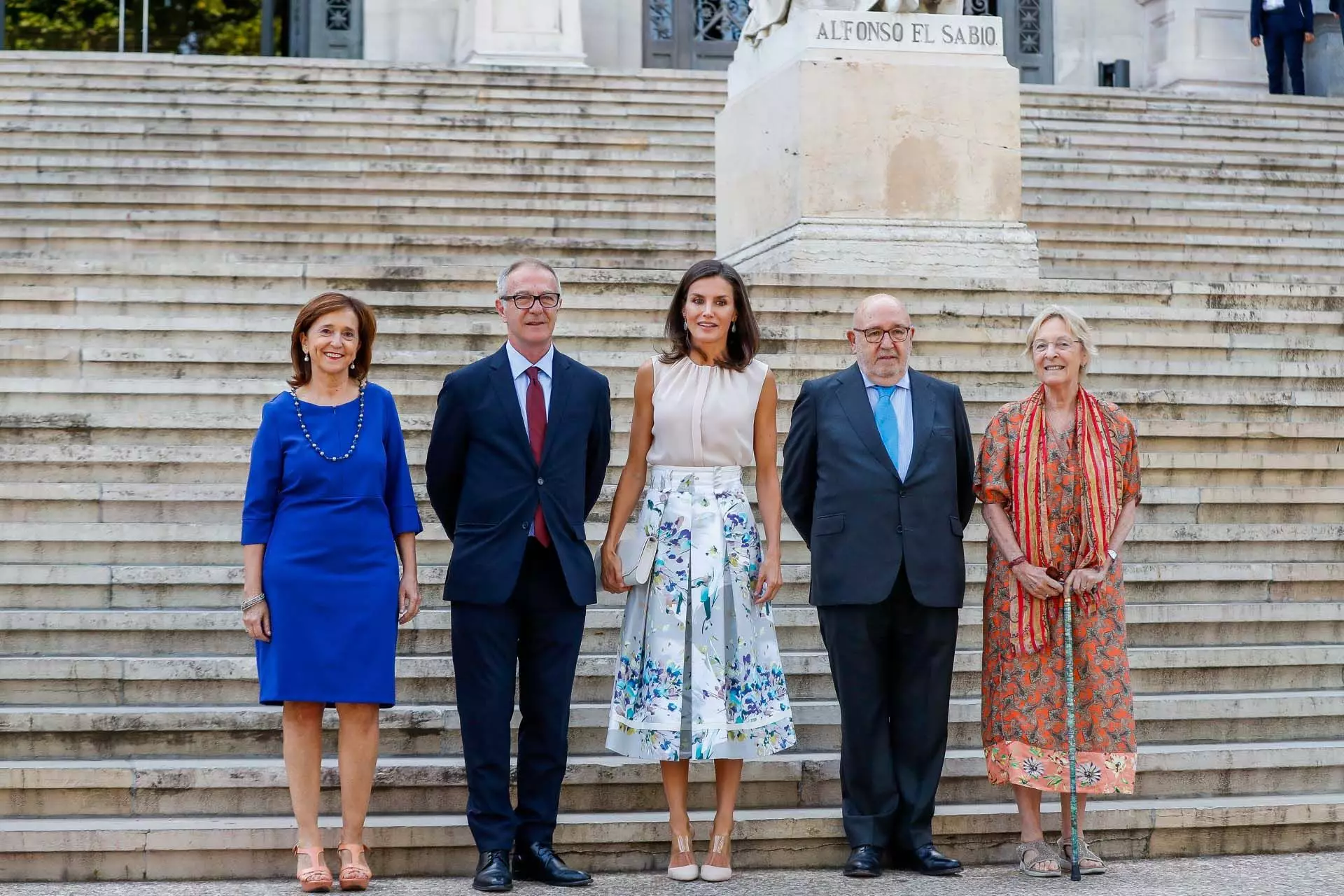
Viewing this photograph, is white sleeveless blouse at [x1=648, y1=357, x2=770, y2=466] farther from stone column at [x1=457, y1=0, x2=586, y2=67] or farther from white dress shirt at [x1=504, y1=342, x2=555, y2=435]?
stone column at [x1=457, y1=0, x2=586, y2=67]

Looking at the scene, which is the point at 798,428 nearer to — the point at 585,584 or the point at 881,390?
the point at 881,390

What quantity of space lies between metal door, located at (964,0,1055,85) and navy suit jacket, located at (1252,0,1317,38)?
271 cm

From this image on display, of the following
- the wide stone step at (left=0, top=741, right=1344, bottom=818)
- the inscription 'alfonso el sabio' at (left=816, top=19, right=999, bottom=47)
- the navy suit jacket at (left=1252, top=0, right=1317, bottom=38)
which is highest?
the navy suit jacket at (left=1252, top=0, right=1317, bottom=38)

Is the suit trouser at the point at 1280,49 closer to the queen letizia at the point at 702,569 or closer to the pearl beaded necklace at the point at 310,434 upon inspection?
the queen letizia at the point at 702,569

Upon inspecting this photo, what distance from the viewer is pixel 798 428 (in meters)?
5.60

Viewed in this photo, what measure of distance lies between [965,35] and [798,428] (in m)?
5.64

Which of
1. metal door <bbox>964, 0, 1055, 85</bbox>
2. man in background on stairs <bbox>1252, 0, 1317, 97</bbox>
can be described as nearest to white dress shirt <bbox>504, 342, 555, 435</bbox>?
man in background on stairs <bbox>1252, 0, 1317, 97</bbox>

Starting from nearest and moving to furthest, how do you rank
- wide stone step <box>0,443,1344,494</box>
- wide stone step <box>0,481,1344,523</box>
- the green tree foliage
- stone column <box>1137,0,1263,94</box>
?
wide stone step <box>0,481,1344,523</box> < wide stone step <box>0,443,1344,494</box> < stone column <box>1137,0,1263,94</box> < the green tree foliage

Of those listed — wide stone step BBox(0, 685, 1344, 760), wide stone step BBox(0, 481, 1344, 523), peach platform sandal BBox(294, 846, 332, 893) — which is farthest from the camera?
wide stone step BBox(0, 481, 1344, 523)

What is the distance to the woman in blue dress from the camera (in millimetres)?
5094

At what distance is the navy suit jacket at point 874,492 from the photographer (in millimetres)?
5398

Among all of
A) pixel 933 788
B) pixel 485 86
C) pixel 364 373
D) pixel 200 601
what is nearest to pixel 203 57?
pixel 485 86

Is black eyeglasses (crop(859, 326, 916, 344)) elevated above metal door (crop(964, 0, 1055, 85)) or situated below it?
below

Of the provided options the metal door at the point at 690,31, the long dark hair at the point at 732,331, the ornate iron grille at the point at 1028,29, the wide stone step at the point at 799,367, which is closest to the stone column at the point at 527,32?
the metal door at the point at 690,31
